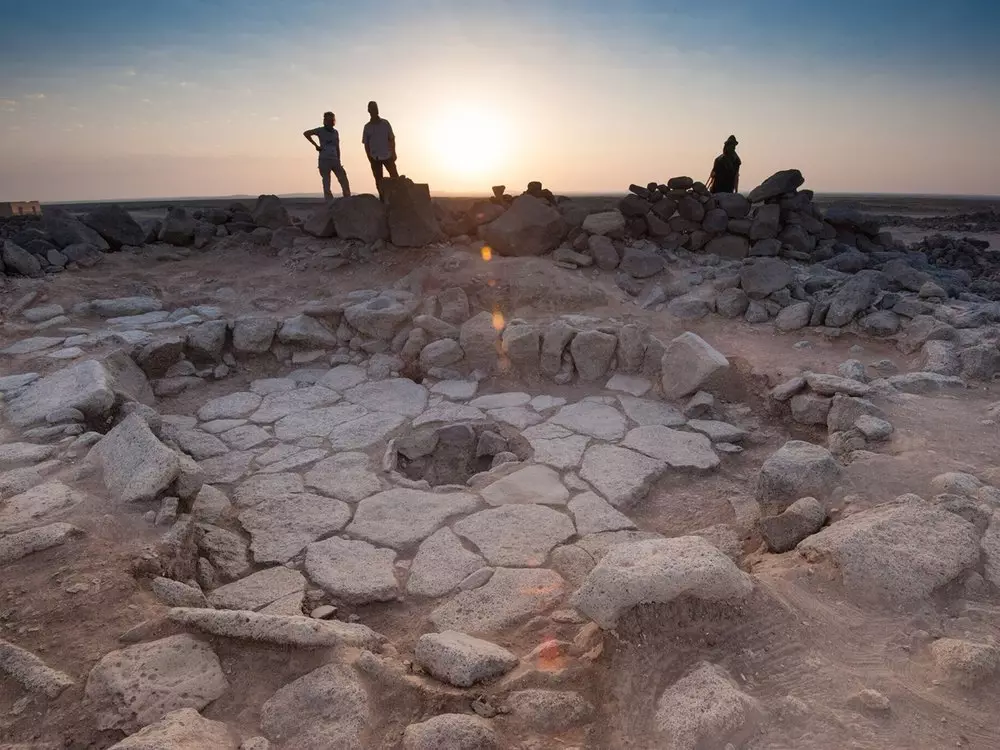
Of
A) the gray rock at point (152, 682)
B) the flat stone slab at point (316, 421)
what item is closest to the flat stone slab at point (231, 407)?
the flat stone slab at point (316, 421)

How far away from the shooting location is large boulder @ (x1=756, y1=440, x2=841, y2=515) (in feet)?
10.9

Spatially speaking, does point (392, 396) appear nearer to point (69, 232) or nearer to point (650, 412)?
point (650, 412)

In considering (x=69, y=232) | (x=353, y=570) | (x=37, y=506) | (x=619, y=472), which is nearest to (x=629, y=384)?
(x=619, y=472)

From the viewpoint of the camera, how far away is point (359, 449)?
4621 millimetres

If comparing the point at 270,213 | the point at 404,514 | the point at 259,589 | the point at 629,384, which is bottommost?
the point at 259,589

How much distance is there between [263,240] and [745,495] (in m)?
8.34

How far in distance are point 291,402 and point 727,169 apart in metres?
8.91

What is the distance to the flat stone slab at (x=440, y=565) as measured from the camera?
10.4 ft

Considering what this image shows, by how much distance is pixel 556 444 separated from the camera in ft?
15.0

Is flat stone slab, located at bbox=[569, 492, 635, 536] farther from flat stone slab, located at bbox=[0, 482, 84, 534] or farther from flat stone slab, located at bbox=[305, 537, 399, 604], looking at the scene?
flat stone slab, located at bbox=[0, 482, 84, 534]

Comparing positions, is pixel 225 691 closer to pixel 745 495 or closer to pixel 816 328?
pixel 745 495

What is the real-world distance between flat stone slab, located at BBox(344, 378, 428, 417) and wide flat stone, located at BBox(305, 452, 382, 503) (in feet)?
2.74

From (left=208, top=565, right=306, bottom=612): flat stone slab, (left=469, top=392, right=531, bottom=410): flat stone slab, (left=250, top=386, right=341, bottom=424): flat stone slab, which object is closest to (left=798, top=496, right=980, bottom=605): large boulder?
(left=208, top=565, right=306, bottom=612): flat stone slab

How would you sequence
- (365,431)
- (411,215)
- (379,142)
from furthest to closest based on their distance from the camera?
(379,142) → (411,215) → (365,431)
